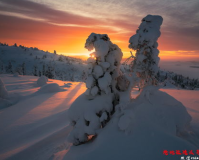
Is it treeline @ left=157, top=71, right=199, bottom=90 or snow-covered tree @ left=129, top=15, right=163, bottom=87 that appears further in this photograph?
treeline @ left=157, top=71, right=199, bottom=90

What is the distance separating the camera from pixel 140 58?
407cm

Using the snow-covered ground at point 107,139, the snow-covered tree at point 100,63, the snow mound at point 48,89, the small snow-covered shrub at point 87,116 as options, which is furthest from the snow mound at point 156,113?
the snow mound at point 48,89

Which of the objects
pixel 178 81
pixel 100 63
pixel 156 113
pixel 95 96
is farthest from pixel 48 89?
pixel 178 81

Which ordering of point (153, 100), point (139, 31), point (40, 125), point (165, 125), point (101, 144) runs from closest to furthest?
point (101, 144) < point (165, 125) < point (139, 31) < point (153, 100) < point (40, 125)

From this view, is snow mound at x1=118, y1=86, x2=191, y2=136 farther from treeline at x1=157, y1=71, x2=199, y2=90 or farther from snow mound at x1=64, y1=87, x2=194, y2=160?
treeline at x1=157, y1=71, x2=199, y2=90

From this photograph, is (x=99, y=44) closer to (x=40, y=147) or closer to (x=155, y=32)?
(x=155, y=32)

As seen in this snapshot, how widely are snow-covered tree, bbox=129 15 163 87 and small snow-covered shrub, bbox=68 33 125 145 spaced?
0.74 meters

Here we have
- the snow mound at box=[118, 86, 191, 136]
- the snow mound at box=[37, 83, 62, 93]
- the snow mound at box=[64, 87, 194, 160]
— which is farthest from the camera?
the snow mound at box=[37, 83, 62, 93]

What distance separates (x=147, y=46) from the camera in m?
3.99

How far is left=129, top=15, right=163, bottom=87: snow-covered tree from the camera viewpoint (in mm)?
3863

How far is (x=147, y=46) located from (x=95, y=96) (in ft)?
8.56

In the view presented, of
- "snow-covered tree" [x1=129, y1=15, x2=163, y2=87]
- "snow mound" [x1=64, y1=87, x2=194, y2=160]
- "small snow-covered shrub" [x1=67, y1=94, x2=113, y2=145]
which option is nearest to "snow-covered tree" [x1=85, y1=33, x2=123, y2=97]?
"small snow-covered shrub" [x1=67, y1=94, x2=113, y2=145]

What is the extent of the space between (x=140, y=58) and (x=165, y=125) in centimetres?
244

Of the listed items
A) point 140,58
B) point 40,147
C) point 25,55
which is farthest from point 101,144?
point 25,55
